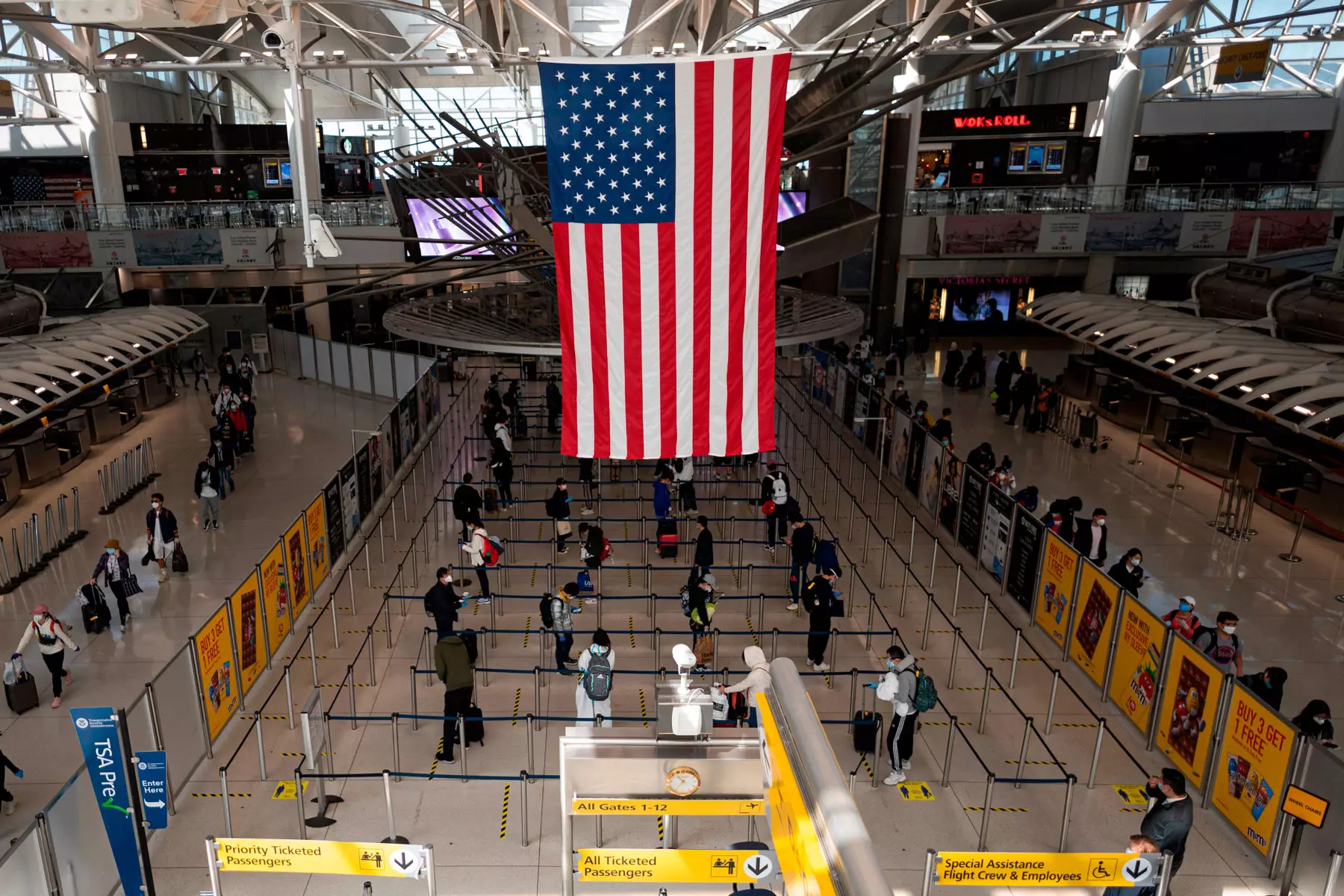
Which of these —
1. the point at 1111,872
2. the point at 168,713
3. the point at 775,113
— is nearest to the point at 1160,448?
the point at 1111,872

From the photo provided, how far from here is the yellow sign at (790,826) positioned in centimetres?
357

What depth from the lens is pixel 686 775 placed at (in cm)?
628

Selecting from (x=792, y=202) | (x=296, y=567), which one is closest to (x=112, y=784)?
(x=296, y=567)

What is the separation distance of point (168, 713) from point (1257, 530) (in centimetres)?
1873

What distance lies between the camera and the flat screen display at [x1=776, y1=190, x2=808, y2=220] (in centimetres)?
3541

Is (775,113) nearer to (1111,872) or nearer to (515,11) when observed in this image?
(1111,872)

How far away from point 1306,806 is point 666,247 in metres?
7.06

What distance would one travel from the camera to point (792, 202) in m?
35.7

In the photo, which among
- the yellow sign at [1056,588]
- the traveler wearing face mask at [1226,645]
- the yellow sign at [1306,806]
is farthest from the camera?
the yellow sign at [1056,588]

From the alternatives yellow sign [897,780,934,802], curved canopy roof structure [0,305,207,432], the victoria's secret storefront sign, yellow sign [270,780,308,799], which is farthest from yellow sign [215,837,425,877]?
the victoria's secret storefront sign

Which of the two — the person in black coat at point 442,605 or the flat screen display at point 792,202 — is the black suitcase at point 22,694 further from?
the flat screen display at point 792,202

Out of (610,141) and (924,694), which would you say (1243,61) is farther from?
(610,141)

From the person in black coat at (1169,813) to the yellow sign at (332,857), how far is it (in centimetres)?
599

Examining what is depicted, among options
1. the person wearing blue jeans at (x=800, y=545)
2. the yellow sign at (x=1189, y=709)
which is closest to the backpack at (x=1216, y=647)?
the yellow sign at (x=1189, y=709)
